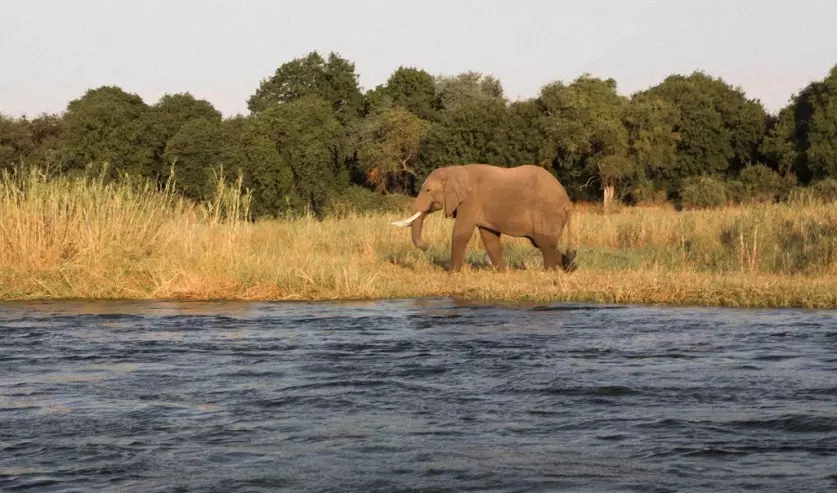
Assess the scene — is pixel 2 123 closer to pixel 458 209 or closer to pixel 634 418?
pixel 458 209

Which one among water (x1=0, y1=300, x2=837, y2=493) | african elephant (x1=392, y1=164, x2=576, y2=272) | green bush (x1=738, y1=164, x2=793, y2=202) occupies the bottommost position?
water (x1=0, y1=300, x2=837, y2=493)

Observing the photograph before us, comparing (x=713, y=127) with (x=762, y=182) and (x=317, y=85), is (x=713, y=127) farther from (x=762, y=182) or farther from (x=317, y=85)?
(x=317, y=85)

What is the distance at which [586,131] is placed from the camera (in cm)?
4797

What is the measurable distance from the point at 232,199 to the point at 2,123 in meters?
48.1

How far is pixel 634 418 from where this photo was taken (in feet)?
25.5

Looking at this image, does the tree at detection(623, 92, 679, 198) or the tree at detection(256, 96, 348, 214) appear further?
the tree at detection(623, 92, 679, 198)

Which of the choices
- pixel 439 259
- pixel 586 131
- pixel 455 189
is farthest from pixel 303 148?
pixel 455 189

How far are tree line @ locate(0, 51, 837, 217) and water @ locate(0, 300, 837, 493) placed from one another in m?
31.3

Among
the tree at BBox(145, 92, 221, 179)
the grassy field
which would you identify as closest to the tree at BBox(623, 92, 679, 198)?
the tree at BBox(145, 92, 221, 179)

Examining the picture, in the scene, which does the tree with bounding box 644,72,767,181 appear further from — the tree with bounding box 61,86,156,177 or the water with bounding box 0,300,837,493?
the water with bounding box 0,300,837,493

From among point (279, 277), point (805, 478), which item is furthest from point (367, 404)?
point (279, 277)

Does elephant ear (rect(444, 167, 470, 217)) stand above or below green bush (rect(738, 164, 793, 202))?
below

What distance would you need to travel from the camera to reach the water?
639cm

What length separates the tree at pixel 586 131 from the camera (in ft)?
158
